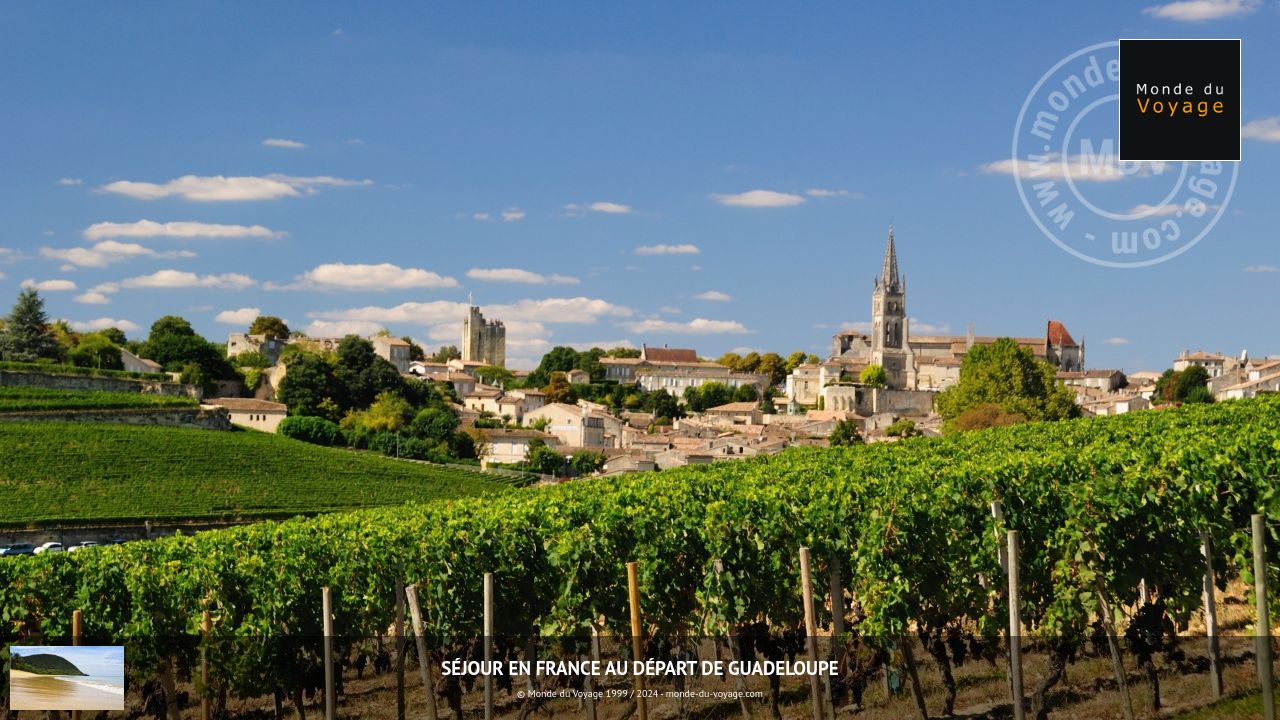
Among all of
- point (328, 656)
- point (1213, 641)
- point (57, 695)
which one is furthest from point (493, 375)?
point (1213, 641)

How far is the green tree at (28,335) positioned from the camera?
78.6 m

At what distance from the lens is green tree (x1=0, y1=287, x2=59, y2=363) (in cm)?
7856

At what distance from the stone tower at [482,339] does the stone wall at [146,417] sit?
9633cm

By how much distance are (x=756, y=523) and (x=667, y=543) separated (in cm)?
94

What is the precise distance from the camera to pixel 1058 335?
467ft

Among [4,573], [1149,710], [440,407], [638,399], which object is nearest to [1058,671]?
[1149,710]

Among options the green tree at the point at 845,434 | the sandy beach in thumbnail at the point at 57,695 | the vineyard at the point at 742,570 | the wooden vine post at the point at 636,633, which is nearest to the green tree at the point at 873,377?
the green tree at the point at 845,434

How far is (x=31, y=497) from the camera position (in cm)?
4759

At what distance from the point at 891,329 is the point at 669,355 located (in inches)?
1001

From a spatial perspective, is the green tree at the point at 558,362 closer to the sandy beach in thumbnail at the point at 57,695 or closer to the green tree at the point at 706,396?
the green tree at the point at 706,396

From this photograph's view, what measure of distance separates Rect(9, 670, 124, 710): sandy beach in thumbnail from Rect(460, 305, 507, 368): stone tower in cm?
15958

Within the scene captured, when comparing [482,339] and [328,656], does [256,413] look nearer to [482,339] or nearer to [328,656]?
[328,656]

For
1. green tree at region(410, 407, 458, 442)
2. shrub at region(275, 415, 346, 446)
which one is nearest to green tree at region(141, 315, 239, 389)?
shrub at region(275, 415, 346, 446)

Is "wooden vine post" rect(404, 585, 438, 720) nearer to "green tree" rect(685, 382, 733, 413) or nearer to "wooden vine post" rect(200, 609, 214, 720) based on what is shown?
"wooden vine post" rect(200, 609, 214, 720)
